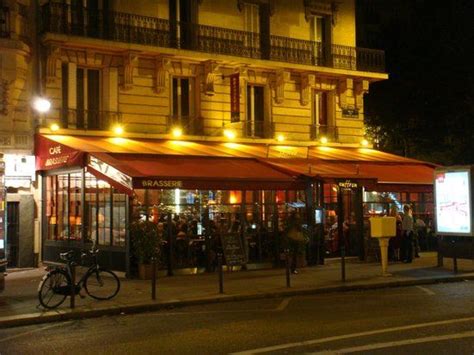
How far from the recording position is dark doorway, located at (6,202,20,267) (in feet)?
63.4

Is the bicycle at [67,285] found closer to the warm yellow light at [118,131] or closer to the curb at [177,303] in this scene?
the curb at [177,303]

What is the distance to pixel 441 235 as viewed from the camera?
18.5m

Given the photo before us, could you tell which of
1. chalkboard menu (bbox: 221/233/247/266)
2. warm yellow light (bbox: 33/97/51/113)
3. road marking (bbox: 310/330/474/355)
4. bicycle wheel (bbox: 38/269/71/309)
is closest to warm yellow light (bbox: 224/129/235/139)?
warm yellow light (bbox: 33/97/51/113)

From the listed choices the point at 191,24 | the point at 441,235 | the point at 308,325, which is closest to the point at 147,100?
the point at 191,24

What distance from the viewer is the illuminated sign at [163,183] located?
16.3 metres

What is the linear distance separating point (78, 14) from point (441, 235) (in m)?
12.0

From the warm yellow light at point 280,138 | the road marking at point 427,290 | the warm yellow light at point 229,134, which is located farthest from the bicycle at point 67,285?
the warm yellow light at point 280,138

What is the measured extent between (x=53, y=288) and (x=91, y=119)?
8.53m

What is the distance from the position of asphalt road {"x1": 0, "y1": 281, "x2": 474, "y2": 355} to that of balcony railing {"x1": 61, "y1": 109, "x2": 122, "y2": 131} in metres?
8.89

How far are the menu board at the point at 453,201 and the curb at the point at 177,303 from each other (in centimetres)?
162

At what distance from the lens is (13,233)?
19438mm

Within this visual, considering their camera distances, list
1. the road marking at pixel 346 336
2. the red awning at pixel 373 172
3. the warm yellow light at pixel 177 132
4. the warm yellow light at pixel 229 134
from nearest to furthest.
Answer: the road marking at pixel 346 336 → the red awning at pixel 373 172 → the warm yellow light at pixel 177 132 → the warm yellow light at pixel 229 134

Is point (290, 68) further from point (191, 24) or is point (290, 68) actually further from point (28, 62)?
point (28, 62)

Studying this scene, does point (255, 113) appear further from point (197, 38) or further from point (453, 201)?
point (453, 201)
